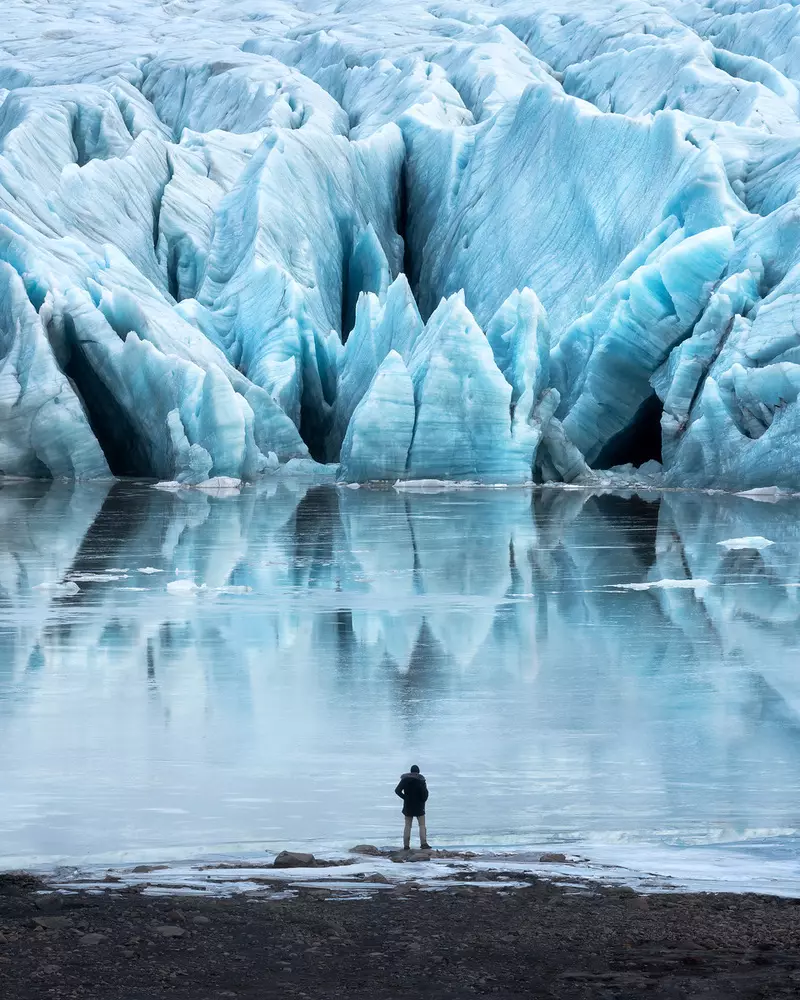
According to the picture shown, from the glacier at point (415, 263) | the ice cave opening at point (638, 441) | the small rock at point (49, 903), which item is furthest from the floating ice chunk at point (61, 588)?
the ice cave opening at point (638, 441)

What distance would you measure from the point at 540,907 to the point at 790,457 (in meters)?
17.2

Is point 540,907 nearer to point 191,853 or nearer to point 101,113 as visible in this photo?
point 191,853

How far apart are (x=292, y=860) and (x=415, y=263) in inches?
1085

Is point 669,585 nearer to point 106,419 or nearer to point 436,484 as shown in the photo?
point 436,484

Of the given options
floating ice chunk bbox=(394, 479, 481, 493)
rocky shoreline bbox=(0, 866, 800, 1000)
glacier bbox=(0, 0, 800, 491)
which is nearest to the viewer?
rocky shoreline bbox=(0, 866, 800, 1000)

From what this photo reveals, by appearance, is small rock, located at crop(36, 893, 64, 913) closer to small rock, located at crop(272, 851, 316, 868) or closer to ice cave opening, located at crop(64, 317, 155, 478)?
small rock, located at crop(272, 851, 316, 868)

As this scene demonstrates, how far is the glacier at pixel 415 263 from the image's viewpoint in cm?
2264

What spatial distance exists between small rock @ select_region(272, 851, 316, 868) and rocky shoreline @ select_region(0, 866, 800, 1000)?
0.25 meters

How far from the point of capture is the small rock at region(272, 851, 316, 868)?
4.63m

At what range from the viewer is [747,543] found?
1405 centimetres

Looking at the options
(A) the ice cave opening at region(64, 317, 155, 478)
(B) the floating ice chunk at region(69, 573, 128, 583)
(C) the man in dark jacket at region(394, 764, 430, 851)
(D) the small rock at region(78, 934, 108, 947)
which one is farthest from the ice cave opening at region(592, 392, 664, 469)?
(D) the small rock at region(78, 934, 108, 947)

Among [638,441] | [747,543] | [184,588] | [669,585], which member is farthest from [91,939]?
[638,441]

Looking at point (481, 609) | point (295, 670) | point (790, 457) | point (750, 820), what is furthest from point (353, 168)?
point (750, 820)

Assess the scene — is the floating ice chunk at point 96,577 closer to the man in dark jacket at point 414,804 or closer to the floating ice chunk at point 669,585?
the floating ice chunk at point 669,585
